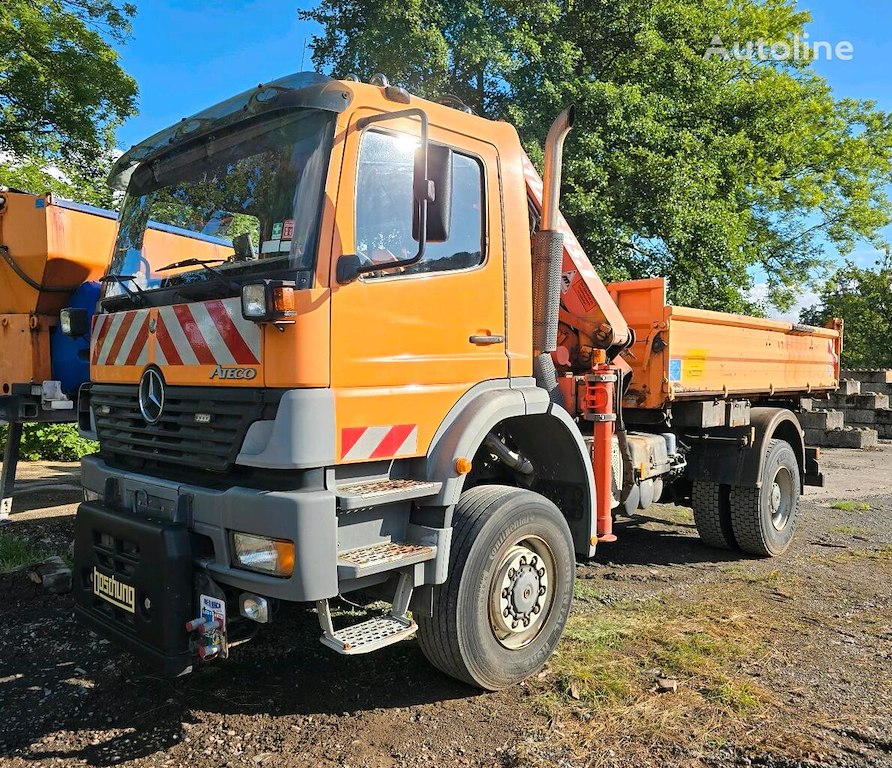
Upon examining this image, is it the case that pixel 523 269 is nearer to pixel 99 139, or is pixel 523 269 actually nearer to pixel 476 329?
pixel 476 329

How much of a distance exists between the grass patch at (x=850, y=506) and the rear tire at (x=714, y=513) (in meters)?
2.96

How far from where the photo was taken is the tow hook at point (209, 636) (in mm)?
2889

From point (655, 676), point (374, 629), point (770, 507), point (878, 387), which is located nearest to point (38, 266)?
point (374, 629)

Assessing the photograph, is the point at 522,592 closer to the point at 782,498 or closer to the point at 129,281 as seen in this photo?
the point at 129,281

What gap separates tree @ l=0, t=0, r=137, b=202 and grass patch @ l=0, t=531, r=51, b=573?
22.5ft

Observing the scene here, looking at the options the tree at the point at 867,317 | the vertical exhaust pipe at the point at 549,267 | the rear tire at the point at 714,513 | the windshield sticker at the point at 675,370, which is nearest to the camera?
the vertical exhaust pipe at the point at 549,267

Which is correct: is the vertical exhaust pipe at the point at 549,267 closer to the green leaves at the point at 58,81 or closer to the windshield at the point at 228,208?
the windshield at the point at 228,208

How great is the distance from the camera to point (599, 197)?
12.6 meters

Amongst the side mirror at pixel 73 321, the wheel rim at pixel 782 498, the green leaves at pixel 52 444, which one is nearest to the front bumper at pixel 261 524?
the side mirror at pixel 73 321

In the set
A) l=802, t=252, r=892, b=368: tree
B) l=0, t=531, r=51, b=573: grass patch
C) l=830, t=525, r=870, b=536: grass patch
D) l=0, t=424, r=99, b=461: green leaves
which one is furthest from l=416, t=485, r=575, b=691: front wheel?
l=802, t=252, r=892, b=368: tree

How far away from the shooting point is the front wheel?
10.9 feet

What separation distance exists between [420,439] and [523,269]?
48.7 inches

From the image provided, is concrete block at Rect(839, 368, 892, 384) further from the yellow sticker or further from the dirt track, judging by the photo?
the dirt track

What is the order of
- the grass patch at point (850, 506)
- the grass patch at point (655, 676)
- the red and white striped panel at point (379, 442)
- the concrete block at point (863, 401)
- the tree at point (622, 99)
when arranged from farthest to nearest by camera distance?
the concrete block at point (863, 401) → the tree at point (622, 99) → the grass patch at point (850, 506) → the grass patch at point (655, 676) → the red and white striped panel at point (379, 442)
